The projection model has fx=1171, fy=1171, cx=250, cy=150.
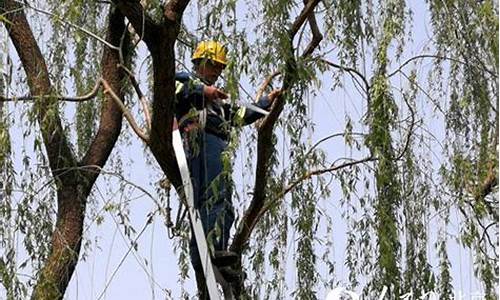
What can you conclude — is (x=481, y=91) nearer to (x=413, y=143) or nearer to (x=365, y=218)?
(x=413, y=143)

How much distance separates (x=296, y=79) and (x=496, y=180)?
67 cm

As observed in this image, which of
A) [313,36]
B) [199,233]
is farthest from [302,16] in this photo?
[199,233]

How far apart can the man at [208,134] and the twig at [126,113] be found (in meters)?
0.22

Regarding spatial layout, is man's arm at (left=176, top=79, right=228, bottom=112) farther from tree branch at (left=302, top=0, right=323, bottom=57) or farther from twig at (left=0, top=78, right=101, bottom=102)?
twig at (left=0, top=78, right=101, bottom=102)

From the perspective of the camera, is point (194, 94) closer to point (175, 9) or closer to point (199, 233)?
point (175, 9)

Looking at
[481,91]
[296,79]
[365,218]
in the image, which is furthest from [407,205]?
[296,79]

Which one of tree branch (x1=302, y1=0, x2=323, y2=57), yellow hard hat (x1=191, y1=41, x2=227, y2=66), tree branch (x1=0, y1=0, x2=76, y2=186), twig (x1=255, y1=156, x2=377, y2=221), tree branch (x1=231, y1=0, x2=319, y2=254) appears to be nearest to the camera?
tree branch (x1=231, y1=0, x2=319, y2=254)

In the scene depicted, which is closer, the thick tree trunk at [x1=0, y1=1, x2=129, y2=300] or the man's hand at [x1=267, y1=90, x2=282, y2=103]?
the man's hand at [x1=267, y1=90, x2=282, y2=103]

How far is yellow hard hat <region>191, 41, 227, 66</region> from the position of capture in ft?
10.2

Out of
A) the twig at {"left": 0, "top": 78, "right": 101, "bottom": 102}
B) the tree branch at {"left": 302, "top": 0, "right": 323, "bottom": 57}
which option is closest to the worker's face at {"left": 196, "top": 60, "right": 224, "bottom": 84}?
the tree branch at {"left": 302, "top": 0, "right": 323, "bottom": 57}

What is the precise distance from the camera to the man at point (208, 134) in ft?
10.4

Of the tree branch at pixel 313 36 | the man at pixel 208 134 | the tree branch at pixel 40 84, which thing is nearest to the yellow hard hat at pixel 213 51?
the man at pixel 208 134

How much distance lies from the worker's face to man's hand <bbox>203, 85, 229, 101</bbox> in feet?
0.26

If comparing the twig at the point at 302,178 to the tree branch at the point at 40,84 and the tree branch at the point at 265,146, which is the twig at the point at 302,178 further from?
the tree branch at the point at 40,84
